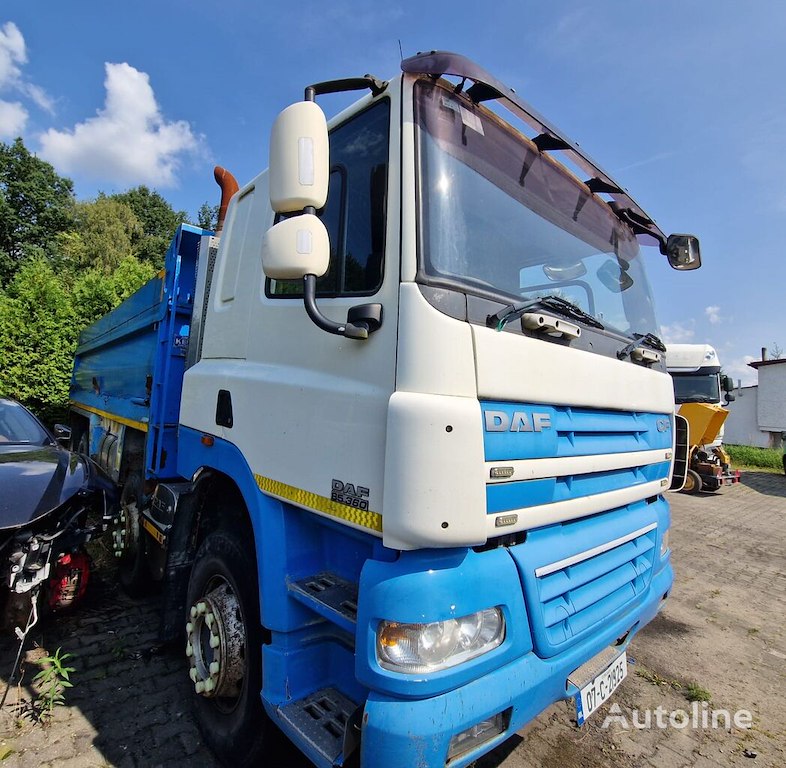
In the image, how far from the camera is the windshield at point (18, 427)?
4.27 metres

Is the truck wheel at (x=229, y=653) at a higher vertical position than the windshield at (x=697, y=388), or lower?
lower

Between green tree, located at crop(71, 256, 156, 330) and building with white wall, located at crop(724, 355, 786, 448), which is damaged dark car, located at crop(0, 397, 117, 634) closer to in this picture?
green tree, located at crop(71, 256, 156, 330)

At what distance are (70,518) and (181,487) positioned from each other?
0.74m

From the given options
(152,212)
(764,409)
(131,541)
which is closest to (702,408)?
(131,541)

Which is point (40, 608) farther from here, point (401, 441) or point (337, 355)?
point (401, 441)

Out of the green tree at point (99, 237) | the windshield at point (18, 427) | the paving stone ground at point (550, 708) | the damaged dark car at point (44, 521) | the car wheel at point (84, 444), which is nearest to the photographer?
the paving stone ground at point (550, 708)

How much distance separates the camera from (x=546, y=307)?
1.94 meters

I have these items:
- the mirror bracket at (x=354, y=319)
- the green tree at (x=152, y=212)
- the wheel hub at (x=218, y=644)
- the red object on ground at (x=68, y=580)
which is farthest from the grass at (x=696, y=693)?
the green tree at (x=152, y=212)

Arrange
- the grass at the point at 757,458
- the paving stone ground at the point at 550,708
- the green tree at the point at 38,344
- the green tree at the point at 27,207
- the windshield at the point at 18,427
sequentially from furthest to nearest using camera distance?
the green tree at the point at 27,207 → the grass at the point at 757,458 → the green tree at the point at 38,344 → the windshield at the point at 18,427 → the paving stone ground at the point at 550,708

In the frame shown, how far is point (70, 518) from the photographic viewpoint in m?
3.16

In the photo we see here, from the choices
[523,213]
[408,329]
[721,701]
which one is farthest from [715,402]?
[408,329]

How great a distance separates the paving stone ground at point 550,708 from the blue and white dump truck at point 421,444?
50 cm

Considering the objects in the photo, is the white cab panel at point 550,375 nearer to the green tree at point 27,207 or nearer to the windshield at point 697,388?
the windshield at point 697,388

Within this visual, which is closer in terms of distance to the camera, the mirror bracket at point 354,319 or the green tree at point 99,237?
the mirror bracket at point 354,319
